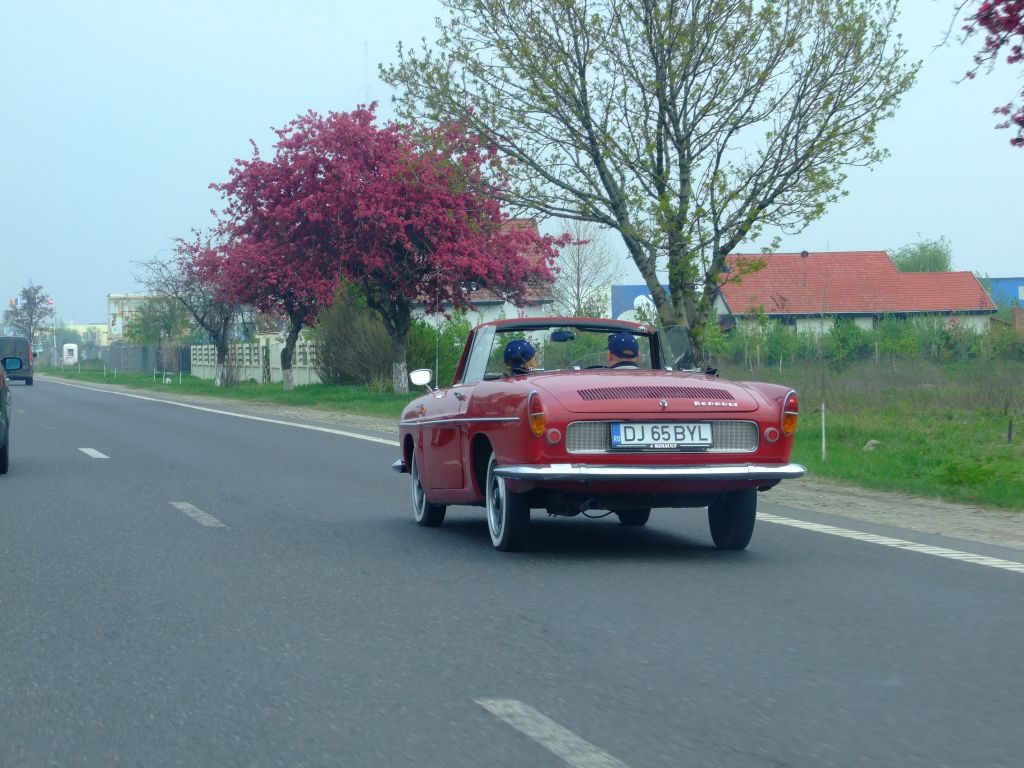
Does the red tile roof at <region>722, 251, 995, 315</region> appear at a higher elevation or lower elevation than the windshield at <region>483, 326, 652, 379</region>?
higher

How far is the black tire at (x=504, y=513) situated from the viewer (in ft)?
29.3

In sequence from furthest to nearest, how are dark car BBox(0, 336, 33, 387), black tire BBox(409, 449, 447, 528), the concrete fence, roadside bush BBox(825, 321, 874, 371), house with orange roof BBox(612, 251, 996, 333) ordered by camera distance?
house with orange roof BBox(612, 251, 996, 333), dark car BBox(0, 336, 33, 387), the concrete fence, roadside bush BBox(825, 321, 874, 371), black tire BBox(409, 449, 447, 528)

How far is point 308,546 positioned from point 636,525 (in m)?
2.51

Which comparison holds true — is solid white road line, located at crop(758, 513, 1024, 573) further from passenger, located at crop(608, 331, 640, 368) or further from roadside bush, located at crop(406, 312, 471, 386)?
roadside bush, located at crop(406, 312, 471, 386)

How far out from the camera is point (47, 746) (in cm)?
469

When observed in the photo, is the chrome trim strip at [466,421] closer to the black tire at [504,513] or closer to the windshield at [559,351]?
the black tire at [504,513]

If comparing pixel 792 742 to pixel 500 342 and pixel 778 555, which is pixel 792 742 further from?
pixel 500 342

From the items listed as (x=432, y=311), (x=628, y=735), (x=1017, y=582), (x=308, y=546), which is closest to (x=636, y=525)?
(x=308, y=546)

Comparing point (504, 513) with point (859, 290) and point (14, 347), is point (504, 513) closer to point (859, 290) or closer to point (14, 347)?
point (14, 347)

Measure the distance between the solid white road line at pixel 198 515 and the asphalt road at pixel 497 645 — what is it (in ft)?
0.24

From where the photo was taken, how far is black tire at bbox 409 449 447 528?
1073 cm

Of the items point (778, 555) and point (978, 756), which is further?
point (778, 555)

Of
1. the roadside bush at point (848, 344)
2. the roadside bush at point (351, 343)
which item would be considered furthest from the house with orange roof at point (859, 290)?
the roadside bush at point (351, 343)

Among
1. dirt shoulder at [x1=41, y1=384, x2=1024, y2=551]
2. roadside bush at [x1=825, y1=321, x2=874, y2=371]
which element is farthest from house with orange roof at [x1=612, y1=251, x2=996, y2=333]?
dirt shoulder at [x1=41, y1=384, x2=1024, y2=551]
